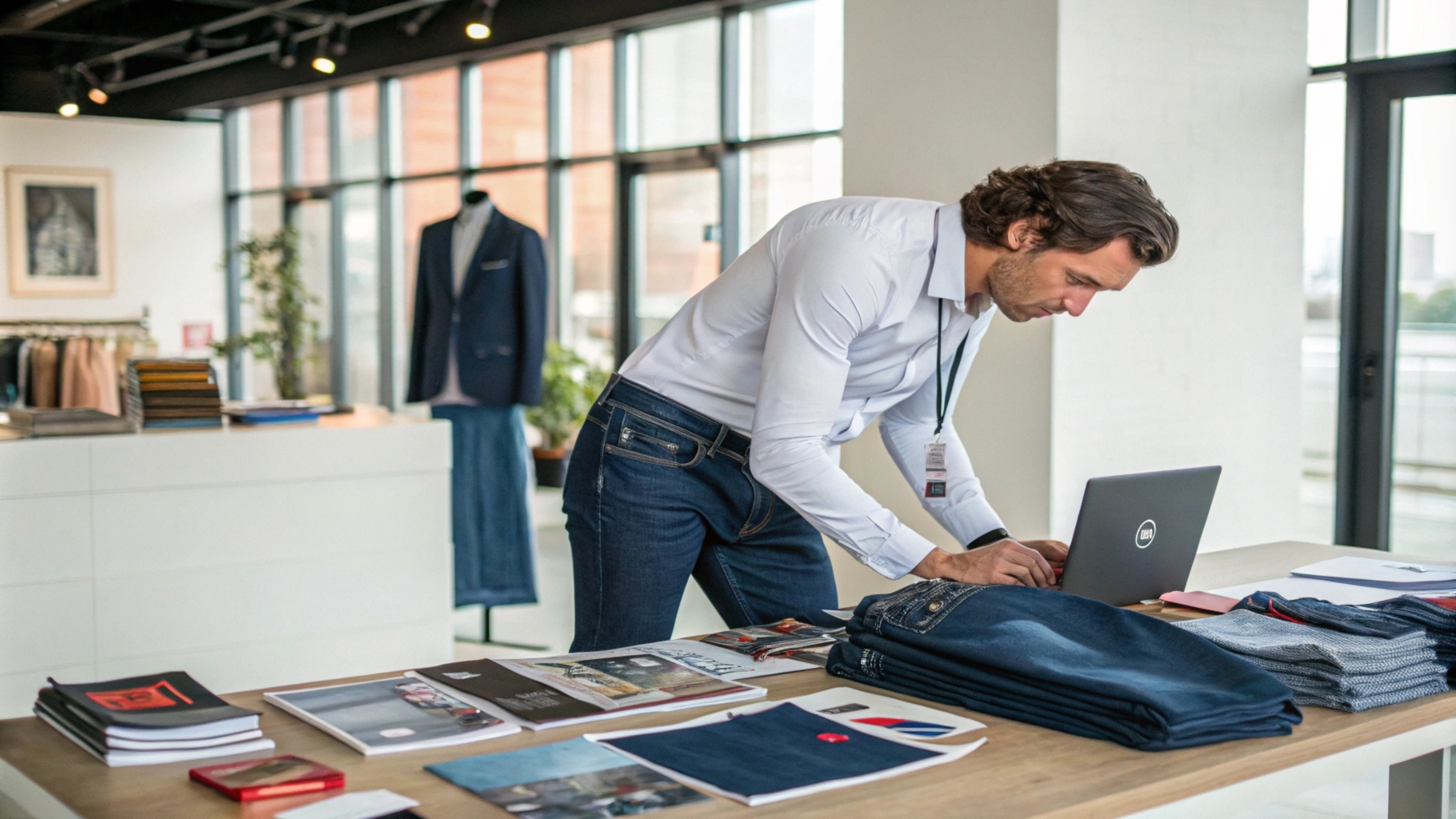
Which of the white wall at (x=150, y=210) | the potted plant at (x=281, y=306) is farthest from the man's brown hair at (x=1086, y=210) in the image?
the white wall at (x=150, y=210)

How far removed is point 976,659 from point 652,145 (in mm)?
5796

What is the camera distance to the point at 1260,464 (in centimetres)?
425

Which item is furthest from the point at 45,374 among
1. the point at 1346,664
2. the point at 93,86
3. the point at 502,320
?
the point at 1346,664

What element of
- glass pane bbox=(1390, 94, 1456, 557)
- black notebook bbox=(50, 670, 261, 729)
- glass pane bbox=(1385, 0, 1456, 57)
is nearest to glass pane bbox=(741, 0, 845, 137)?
glass pane bbox=(1385, 0, 1456, 57)

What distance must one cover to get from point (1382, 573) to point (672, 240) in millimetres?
5090

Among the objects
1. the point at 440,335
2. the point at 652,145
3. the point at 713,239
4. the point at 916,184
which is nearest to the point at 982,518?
the point at 916,184

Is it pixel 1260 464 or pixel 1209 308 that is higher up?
pixel 1209 308

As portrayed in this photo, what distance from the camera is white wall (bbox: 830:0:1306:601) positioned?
3.74 metres

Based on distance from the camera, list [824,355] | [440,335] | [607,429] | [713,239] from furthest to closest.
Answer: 1. [713,239]
2. [440,335]
3. [607,429]
4. [824,355]

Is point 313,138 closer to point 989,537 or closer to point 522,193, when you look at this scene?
point 522,193

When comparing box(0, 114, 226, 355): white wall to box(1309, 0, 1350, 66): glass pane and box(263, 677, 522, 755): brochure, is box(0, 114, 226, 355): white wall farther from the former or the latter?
box(263, 677, 522, 755): brochure

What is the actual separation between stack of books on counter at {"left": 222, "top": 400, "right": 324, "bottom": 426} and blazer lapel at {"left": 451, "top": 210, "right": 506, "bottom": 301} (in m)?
0.96

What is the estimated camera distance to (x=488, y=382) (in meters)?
4.79

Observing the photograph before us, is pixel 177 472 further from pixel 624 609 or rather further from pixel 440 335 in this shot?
pixel 624 609
